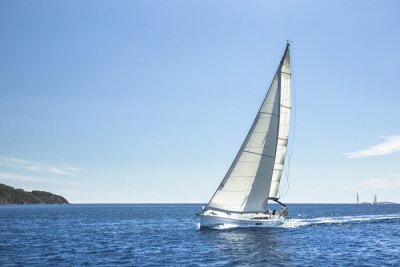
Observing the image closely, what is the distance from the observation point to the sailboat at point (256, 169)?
47938mm

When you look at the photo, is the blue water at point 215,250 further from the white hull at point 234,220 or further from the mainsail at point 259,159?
the mainsail at point 259,159

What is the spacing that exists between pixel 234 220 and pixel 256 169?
261 inches

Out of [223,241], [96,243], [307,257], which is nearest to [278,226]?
[223,241]

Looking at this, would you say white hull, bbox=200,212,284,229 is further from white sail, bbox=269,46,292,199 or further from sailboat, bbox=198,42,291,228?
white sail, bbox=269,46,292,199

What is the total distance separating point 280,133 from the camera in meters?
50.7

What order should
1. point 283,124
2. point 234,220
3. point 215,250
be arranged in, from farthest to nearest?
point 283,124 < point 234,220 < point 215,250

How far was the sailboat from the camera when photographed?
157 ft

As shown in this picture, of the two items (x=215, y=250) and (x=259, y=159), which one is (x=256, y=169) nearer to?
(x=259, y=159)

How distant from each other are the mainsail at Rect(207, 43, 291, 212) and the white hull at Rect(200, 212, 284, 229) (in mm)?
975

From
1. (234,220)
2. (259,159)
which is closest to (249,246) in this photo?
(234,220)

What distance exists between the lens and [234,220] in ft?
157

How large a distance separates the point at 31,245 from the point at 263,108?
A: 29.9 m

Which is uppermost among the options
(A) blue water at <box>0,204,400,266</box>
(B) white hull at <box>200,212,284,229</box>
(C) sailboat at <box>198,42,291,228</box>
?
(C) sailboat at <box>198,42,291,228</box>

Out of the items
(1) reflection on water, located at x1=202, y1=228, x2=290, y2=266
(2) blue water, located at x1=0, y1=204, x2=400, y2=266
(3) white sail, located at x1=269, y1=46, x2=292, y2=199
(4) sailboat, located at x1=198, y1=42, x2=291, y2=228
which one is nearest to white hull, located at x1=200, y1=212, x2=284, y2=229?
(4) sailboat, located at x1=198, y1=42, x2=291, y2=228
